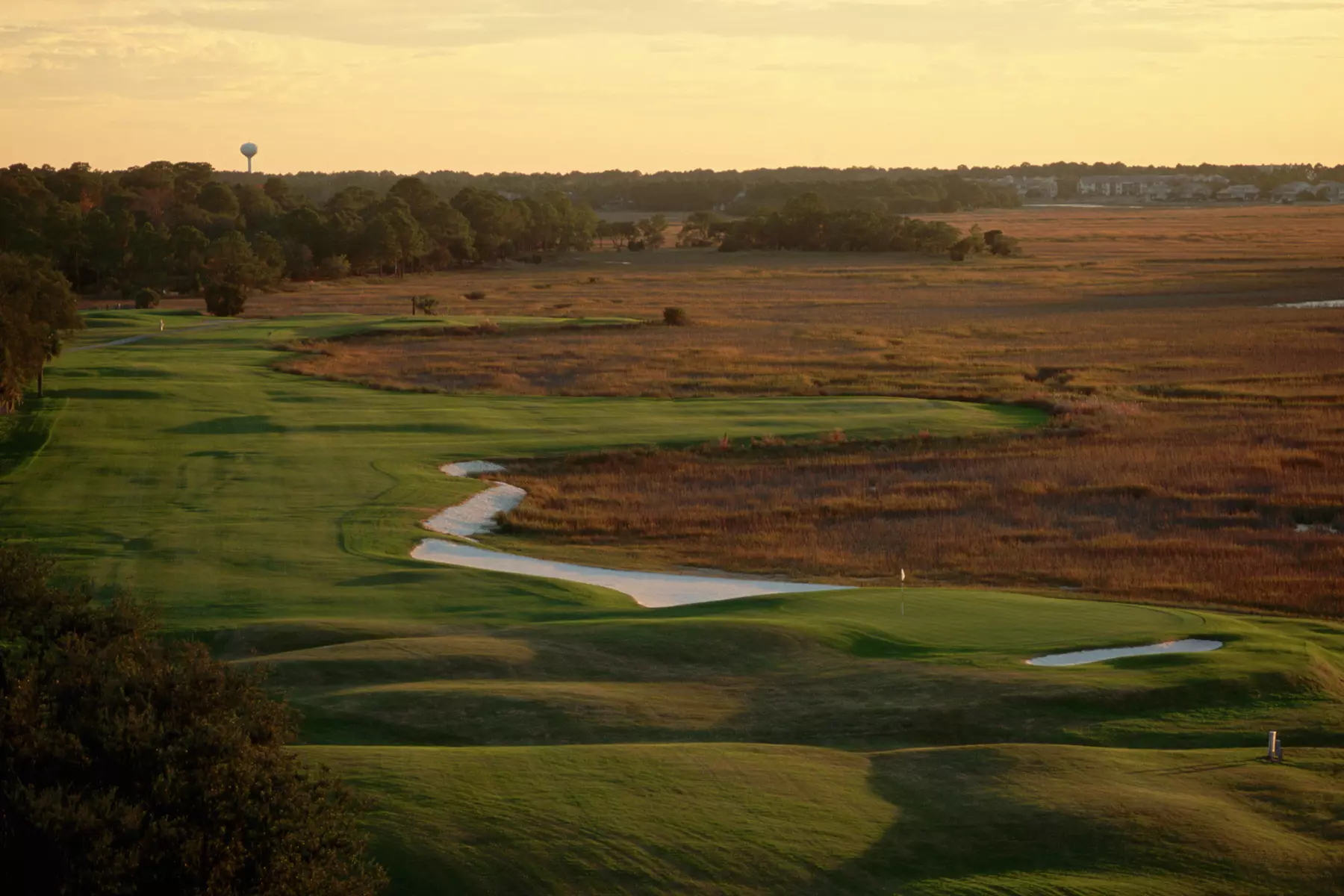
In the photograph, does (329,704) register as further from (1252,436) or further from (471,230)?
(471,230)

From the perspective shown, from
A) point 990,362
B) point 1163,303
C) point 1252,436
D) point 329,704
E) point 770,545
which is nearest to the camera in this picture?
point 329,704

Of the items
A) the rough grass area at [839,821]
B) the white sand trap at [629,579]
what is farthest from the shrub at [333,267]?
the rough grass area at [839,821]

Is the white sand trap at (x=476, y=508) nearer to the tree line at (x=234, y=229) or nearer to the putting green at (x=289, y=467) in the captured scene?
the putting green at (x=289, y=467)

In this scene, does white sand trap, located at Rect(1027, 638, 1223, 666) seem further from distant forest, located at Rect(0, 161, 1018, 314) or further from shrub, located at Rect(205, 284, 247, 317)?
shrub, located at Rect(205, 284, 247, 317)

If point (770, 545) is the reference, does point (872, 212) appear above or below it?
above

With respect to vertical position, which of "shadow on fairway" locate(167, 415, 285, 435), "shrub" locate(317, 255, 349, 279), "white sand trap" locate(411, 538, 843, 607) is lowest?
"white sand trap" locate(411, 538, 843, 607)

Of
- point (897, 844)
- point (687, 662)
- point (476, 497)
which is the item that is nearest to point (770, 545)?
point (476, 497)

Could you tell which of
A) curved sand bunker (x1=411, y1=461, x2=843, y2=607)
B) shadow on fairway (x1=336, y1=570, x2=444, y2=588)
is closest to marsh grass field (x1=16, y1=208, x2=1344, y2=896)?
shadow on fairway (x1=336, y1=570, x2=444, y2=588)
